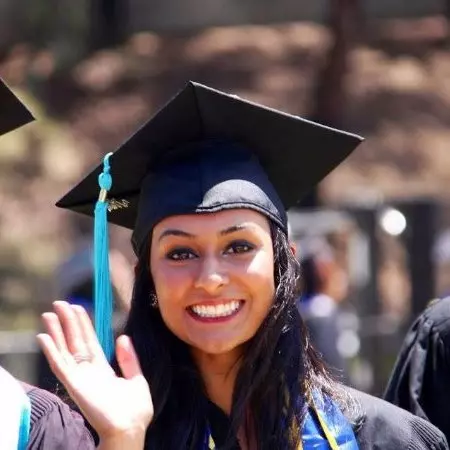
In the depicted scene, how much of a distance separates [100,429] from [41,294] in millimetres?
14219

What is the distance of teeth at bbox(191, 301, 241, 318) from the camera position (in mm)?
2996

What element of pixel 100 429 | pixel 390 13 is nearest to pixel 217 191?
pixel 100 429

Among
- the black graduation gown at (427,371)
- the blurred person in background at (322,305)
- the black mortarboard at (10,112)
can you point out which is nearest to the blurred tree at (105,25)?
the blurred person in background at (322,305)

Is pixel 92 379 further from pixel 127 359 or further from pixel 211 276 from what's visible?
pixel 211 276

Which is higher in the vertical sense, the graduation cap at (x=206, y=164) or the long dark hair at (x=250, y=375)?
the graduation cap at (x=206, y=164)

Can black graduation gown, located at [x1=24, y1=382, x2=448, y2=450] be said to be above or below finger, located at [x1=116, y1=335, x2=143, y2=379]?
below

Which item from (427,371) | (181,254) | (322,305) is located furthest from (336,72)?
(181,254)

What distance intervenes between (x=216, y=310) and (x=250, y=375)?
176 millimetres

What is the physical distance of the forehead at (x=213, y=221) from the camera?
10.0 feet

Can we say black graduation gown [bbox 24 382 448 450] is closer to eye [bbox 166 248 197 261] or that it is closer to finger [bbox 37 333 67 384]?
finger [bbox 37 333 67 384]

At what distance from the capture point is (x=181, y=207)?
3.10m

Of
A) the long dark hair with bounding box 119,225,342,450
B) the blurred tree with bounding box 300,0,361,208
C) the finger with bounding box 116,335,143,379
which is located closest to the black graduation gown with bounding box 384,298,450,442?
the long dark hair with bounding box 119,225,342,450

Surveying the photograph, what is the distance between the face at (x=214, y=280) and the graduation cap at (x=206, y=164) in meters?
0.07

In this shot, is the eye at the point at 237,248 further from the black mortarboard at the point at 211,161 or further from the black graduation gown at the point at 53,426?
the black graduation gown at the point at 53,426
